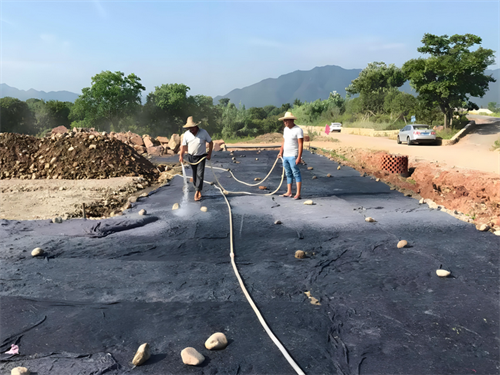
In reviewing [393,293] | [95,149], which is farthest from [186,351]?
[95,149]

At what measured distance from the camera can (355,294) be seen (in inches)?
152

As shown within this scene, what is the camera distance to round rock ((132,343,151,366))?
9.01 feet

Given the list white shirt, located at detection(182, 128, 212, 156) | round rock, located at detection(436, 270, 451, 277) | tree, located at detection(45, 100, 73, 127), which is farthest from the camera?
tree, located at detection(45, 100, 73, 127)

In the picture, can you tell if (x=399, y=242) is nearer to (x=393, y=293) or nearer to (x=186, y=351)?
(x=393, y=293)

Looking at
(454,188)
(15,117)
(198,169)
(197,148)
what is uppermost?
(15,117)

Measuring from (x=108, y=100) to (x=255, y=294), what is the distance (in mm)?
50857

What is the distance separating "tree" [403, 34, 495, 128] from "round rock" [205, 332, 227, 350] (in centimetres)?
2720

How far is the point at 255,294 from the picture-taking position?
12.8 feet

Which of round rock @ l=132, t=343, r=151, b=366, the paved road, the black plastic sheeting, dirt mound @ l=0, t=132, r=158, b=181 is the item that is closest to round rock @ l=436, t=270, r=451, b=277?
the black plastic sheeting

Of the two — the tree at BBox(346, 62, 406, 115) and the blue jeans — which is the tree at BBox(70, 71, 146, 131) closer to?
the tree at BBox(346, 62, 406, 115)

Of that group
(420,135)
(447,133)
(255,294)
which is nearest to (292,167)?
(255,294)

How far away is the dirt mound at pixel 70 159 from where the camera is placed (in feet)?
42.4

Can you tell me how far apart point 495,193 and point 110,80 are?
49.5 m

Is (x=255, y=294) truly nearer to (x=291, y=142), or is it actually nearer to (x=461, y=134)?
(x=291, y=142)
